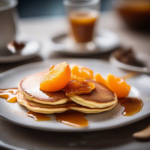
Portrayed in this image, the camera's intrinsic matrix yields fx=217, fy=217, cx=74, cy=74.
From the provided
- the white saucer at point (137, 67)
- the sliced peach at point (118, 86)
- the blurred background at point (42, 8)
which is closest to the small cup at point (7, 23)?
the white saucer at point (137, 67)

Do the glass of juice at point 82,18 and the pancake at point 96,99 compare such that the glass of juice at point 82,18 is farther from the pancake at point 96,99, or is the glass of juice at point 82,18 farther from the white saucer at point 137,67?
the pancake at point 96,99

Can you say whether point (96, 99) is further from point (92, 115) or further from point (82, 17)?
point (82, 17)

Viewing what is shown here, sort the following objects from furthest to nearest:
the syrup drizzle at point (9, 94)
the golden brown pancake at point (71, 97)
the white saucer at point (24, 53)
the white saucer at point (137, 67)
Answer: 1. the white saucer at point (24, 53)
2. the white saucer at point (137, 67)
3. the syrup drizzle at point (9, 94)
4. the golden brown pancake at point (71, 97)

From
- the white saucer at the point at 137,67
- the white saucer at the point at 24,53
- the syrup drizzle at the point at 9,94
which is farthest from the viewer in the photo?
the white saucer at the point at 24,53

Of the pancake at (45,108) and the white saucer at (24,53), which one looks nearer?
the pancake at (45,108)

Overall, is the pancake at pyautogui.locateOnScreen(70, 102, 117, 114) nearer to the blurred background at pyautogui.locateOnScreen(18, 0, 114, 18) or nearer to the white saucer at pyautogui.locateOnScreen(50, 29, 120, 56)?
the white saucer at pyautogui.locateOnScreen(50, 29, 120, 56)

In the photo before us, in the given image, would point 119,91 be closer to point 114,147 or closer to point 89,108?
point 89,108

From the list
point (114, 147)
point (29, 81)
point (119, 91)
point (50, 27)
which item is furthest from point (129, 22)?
point (114, 147)

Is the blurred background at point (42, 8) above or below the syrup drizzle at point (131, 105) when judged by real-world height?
below
